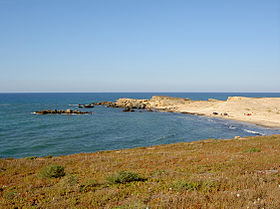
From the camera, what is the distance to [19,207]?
829 cm

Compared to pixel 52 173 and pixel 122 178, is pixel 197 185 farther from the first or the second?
pixel 52 173

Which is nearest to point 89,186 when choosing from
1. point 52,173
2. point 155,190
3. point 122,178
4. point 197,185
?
point 122,178

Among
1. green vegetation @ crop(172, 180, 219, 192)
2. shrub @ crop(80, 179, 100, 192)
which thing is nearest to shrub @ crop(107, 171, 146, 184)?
shrub @ crop(80, 179, 100, 192)

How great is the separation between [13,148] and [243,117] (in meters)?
68.9

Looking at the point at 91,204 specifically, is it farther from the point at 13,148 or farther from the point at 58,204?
the point at 13,148

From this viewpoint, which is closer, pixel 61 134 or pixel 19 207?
pixel 19 207

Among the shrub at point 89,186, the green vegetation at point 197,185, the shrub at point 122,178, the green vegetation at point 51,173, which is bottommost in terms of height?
the green vegetation at point 51,173

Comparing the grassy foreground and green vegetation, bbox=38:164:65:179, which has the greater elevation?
the grassy foreground

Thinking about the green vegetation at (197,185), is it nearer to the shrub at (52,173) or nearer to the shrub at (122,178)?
the shrub at (122,178)

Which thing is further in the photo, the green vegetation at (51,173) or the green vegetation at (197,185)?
the green vegetation at (51,173)

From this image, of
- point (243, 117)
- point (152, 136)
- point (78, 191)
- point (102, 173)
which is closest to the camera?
point (78, 191)

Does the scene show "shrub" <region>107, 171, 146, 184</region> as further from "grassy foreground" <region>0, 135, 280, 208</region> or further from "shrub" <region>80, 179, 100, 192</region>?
"shrub" <region>80, 179, 100, 192</region>

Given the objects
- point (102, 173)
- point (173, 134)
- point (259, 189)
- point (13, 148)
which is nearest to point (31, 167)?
point (102, 173)

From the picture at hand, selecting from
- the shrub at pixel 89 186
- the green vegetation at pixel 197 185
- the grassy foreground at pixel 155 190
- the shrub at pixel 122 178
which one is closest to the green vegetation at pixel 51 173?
the grassy foreground at pixel 155 190
